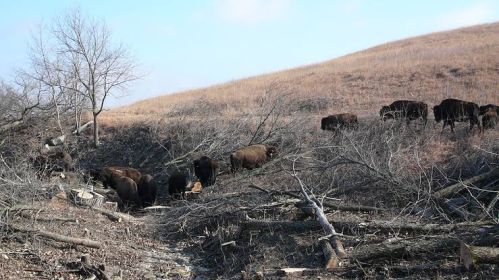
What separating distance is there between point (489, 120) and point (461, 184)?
8276 mm

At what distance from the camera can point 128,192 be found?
1630 cm

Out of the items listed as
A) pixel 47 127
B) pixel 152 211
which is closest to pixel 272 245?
pixel 152 211

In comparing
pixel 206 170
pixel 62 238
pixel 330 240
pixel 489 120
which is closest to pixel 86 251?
pixel 62 238

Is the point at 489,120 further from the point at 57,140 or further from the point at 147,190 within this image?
the point at 57,140

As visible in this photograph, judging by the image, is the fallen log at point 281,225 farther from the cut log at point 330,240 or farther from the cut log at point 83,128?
the cut log at point 83,128

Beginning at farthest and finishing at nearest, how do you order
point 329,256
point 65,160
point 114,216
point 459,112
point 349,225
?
point 65,160 < point 459,112 < point 114,216 < point 349,225 < point 329,256

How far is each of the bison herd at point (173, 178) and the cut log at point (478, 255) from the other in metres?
9.98

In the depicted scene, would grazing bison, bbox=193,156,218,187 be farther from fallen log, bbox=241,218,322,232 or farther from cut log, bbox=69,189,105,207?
fallen log, bbox=241,218,322,232

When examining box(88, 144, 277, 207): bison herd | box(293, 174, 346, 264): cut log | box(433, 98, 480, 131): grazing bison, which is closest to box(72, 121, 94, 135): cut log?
box(88, 144, 277, 207): bison herd

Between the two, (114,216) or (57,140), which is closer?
(114,216)

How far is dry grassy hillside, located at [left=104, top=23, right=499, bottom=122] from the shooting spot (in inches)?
1108

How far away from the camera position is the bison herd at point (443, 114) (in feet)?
61.8

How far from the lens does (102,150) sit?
2362 cm

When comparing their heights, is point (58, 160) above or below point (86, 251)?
above
